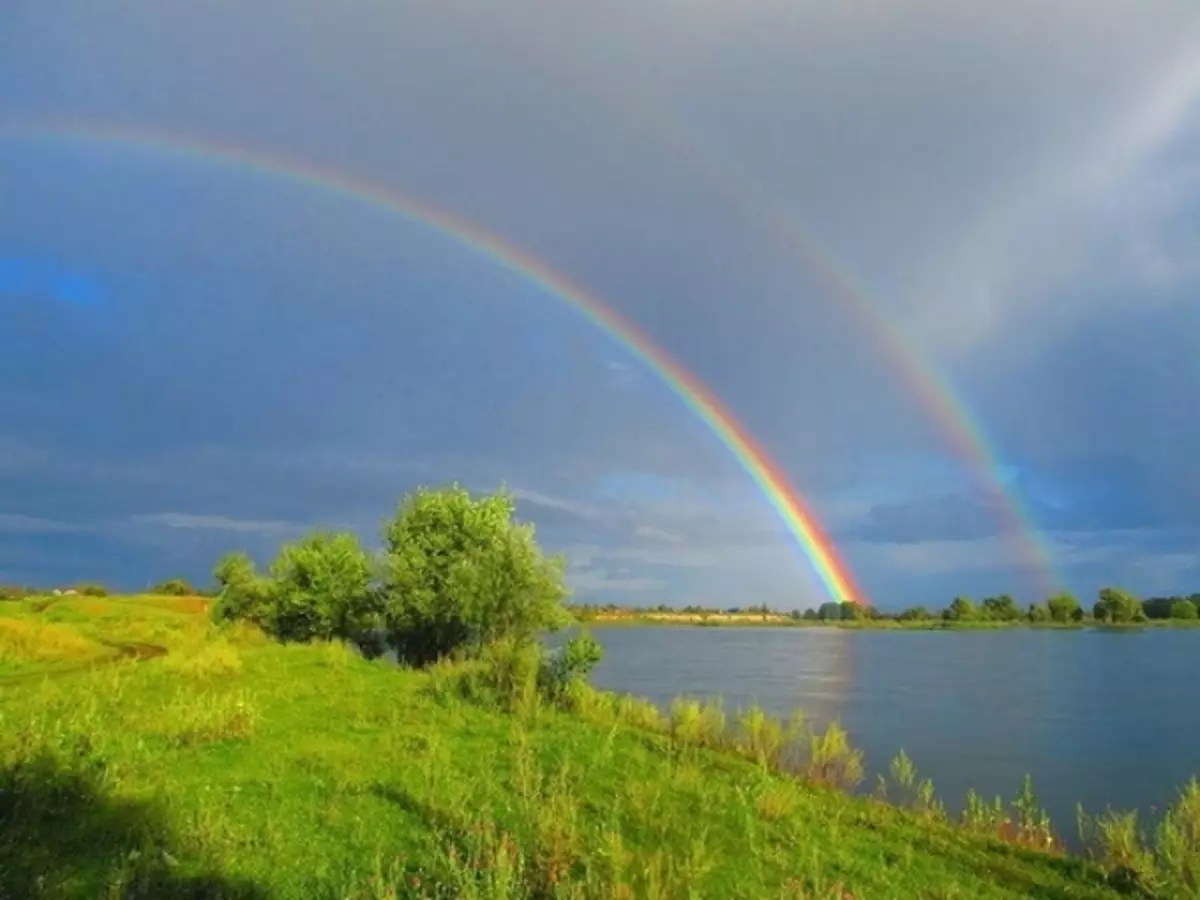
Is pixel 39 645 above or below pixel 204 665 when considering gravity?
above

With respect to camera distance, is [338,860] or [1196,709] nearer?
[338,860]

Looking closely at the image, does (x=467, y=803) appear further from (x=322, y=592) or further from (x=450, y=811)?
(x=322, y=592)

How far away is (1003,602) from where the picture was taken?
565 ft

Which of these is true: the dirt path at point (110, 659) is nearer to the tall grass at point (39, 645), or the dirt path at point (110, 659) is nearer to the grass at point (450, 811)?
the tall grass at point (39, 645)

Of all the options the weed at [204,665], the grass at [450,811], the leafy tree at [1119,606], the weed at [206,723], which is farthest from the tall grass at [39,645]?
the leafy tree at [1119,606]

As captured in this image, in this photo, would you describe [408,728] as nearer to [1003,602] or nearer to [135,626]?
[135,626]

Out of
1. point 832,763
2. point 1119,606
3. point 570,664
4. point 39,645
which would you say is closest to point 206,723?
point 570,664

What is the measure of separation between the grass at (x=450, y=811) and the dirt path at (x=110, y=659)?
3434 millimetres

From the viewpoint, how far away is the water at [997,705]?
2914 cm

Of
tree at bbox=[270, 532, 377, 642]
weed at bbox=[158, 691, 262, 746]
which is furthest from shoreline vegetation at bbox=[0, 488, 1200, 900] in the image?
tree at bbox=[270, 532, 377, 642]

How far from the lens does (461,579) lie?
36.7 meters

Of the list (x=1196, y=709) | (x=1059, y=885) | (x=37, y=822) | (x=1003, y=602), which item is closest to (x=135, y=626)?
(x=37, y=822)

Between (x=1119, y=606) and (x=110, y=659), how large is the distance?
155 meters

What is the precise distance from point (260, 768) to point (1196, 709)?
47931mm
